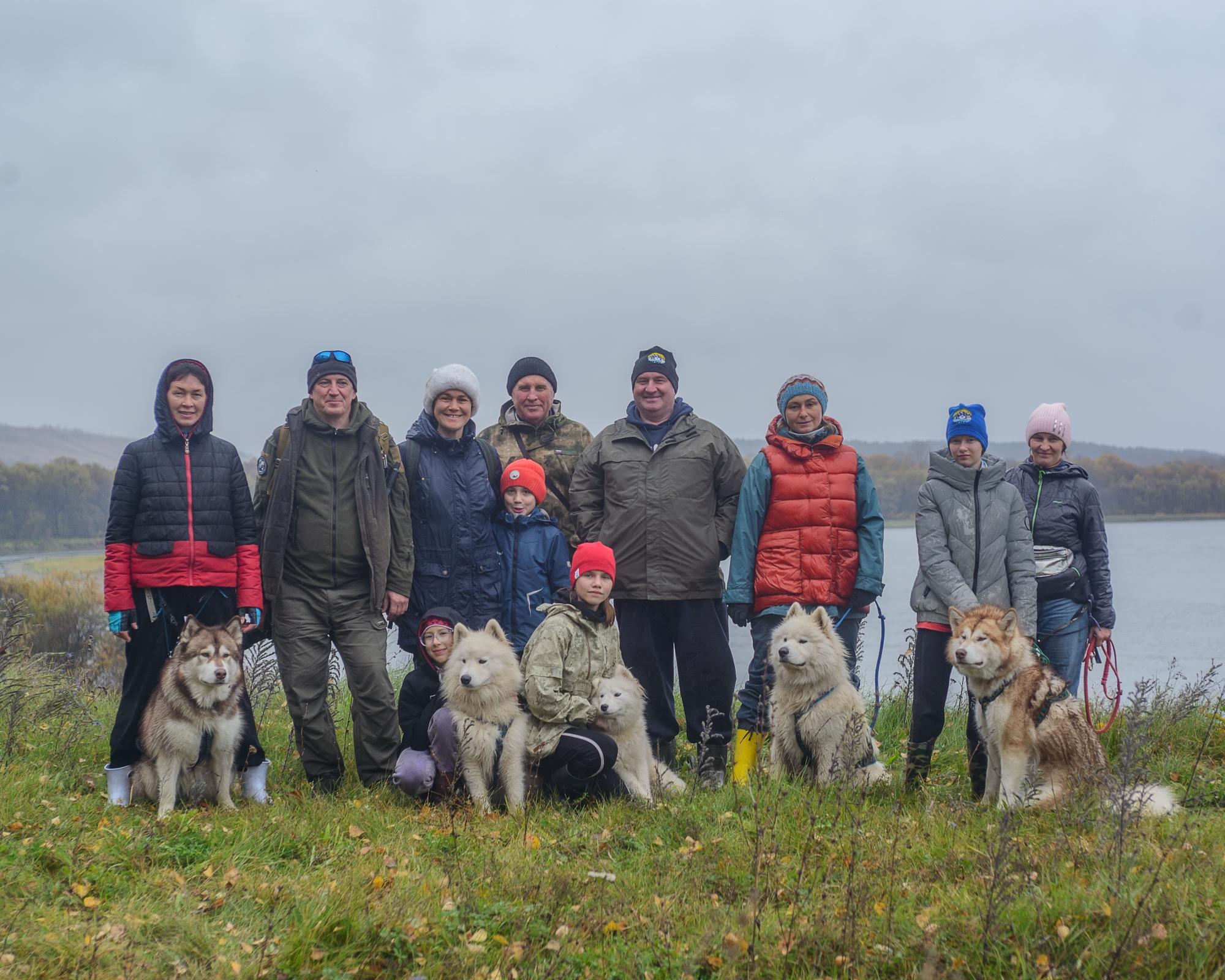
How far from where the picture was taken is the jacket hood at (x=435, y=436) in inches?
222

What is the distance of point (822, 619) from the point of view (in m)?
5.00

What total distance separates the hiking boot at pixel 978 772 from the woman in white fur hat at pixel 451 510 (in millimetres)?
2906

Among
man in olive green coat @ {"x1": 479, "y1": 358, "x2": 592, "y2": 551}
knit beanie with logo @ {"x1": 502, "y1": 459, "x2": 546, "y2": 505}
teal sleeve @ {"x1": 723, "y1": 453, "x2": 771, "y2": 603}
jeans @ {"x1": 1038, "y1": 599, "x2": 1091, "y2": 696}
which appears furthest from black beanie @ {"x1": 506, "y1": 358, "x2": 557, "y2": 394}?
jeans @ {"x1": 1038, "y1": 599, "x2": 1091, "y2": 696}

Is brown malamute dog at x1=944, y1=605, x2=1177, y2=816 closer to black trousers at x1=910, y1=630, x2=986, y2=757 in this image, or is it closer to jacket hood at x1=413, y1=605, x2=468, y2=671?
black trousers at x1=910, y1=630, x2=986, y2=757

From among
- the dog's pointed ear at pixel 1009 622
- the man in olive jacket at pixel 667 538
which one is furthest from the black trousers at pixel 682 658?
the dog's pointed ear at pixel 1009 622

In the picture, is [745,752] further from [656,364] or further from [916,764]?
[656,364]

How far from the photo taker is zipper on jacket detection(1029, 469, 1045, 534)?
5520 millimetres

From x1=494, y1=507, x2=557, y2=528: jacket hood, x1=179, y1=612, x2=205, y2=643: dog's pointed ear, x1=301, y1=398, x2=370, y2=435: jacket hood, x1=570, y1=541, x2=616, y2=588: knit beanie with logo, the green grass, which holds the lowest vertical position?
the green grass

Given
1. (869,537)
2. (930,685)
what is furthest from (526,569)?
(930,685)

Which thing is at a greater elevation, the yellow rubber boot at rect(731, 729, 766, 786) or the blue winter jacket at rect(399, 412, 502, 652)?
the blue winter jacket at rect(399, 412, 502, 652)

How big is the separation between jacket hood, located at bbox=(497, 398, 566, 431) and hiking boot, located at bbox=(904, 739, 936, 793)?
3188 millimetres

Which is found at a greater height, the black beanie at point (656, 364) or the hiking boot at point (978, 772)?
the black beanie at point (656, 364)

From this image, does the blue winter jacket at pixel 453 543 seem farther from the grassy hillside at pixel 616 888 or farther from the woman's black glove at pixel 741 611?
the woman's black glove at pixel 741 611

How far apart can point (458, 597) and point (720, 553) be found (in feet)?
5.53
